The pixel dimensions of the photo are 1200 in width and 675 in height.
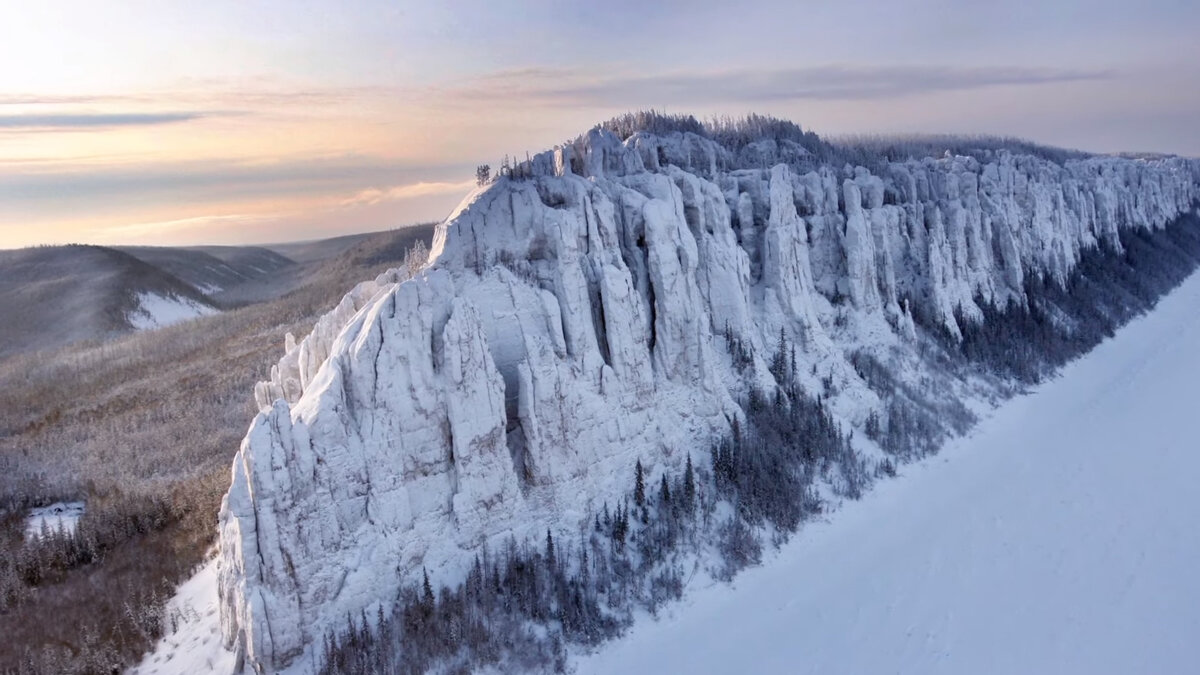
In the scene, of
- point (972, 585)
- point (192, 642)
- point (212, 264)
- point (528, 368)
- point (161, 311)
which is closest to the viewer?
point (192, 642)

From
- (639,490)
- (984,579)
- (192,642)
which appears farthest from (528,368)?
(984,579)

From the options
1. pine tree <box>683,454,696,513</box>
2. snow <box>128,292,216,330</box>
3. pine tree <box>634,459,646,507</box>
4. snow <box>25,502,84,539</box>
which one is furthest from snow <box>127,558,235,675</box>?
snow <box>128,292,216,330</box>

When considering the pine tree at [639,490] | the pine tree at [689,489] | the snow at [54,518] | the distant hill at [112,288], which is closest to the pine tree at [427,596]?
the pine tree at [639,490]

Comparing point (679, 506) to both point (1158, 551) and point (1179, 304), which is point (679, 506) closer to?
point (1158, 551)

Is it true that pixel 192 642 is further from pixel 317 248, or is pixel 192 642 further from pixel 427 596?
pixel 317 248

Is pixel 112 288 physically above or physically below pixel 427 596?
above

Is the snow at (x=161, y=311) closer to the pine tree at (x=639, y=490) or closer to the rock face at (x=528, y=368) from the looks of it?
the rock face at (x=528, y=368)
